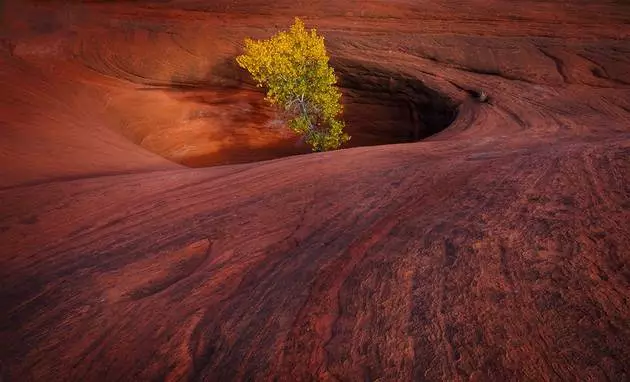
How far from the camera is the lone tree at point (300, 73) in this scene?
506 inches

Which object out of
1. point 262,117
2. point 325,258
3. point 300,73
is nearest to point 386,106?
point 300,73

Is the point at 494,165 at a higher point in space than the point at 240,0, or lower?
lower

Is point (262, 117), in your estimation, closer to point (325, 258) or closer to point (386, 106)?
point (386, 106)

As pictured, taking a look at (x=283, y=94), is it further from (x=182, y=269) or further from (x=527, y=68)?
(x=182, y=269)

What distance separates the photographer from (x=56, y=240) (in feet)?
16.4

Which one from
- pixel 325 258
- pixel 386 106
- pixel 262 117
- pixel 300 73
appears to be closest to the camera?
pixel 325 258

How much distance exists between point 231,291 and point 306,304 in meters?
0.88

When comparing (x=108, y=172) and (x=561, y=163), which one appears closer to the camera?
(x=561, y=163)

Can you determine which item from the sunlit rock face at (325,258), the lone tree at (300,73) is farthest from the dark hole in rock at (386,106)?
the sunlit rock face at (325,258)

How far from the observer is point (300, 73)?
13.5 metres

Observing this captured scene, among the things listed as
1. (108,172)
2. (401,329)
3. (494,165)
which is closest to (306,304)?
(401,329)

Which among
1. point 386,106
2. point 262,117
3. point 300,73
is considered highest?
point 300,73

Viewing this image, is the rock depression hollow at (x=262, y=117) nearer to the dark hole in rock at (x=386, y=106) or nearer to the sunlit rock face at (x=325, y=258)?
the dark hole in rock at (x=386, y=106)

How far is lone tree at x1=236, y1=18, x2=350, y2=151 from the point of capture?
12.9 meters
